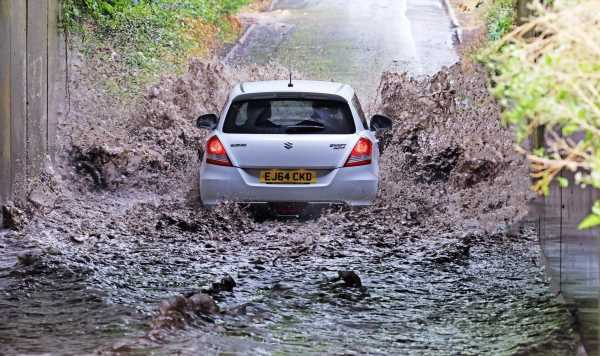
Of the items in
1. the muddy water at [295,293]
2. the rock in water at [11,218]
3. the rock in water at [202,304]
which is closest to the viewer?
the muddy water at [295,293]

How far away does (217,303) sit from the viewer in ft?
34.0

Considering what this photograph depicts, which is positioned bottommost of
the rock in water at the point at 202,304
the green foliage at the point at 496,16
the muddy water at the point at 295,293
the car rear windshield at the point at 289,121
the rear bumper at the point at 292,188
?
the muddy water at the point at 295,293

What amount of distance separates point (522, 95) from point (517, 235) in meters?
8.82

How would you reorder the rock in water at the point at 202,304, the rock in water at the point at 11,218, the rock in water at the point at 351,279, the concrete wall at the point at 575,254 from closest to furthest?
1. the concrete wall at the point at 575,254
2. the rock in water at the point at 202,304
3. the rock in water at the point at 351,279
4. the rock in water at the point at 11,218

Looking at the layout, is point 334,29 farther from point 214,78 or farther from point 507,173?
point 507,173

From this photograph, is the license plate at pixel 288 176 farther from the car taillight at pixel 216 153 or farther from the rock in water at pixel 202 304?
the rock in water at pixel 202 304

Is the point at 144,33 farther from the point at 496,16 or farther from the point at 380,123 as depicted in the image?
the point at 380,123

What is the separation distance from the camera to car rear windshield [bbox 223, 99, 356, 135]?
13.8 metres

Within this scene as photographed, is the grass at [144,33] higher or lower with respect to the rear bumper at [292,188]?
higher

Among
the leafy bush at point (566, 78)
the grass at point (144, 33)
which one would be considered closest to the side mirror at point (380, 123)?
the grass at point (144, 33)

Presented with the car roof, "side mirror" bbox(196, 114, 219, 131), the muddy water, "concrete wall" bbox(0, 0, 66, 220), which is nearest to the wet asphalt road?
"concrete wall" bbox(0, 0, 66, 220)

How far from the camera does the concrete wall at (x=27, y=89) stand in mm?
13953

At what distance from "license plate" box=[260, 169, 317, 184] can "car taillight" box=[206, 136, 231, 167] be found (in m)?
0.44

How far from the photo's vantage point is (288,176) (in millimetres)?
13594
